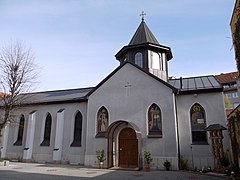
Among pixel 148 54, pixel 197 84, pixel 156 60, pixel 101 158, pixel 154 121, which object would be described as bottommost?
pixel 101 158

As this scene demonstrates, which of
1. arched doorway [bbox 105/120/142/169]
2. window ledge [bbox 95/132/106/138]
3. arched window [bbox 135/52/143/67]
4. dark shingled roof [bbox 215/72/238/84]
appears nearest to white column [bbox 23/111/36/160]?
window ledge [bbox 95/132/106/138]

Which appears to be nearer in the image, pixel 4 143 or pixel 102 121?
pixel 102 121

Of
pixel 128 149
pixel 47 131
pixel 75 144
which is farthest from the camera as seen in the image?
pixel 47 131

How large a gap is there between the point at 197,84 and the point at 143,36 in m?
7.46

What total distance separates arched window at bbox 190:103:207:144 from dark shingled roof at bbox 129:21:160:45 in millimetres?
8211

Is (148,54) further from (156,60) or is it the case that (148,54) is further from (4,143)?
(4,143)

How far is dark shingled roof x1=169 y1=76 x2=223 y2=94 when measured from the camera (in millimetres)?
14835

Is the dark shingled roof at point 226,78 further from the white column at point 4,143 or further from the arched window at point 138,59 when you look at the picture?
the white column at point 4,143

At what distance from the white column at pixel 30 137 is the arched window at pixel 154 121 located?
11.2 m

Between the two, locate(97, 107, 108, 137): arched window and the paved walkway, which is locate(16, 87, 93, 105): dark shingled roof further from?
the paved walkway

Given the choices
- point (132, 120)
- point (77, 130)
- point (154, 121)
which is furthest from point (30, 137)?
point (154, 121)

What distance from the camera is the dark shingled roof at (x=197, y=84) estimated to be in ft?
48.7

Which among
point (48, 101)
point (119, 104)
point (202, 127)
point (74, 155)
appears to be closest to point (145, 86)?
point (119, 104)

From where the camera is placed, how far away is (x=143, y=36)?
66.5 ft
